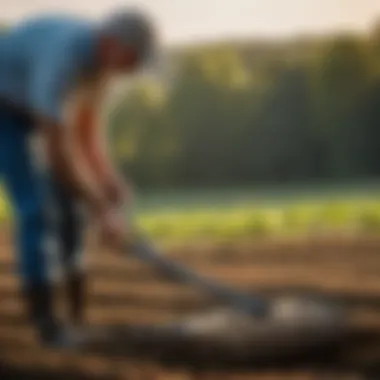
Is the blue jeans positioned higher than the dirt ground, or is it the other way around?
the blue jeans

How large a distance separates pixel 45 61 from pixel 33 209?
241mm

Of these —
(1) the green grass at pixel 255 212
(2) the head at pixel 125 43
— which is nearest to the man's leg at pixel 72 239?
(1) the green grass at pixel 255 212

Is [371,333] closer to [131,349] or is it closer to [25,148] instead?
[131,349]

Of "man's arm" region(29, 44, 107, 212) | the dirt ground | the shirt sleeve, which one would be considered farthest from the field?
the shirt sleeve

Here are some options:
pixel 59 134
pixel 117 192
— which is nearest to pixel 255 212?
pixel 117 192

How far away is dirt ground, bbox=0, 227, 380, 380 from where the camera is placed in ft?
4.28

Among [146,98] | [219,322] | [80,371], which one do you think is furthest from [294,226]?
[80,371]

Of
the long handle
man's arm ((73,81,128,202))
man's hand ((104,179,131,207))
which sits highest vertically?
man's arm ((73,81,128,202))

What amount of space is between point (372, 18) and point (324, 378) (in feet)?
1.90

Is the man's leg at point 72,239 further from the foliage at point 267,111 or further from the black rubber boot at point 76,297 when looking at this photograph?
the foliage at point 267,111

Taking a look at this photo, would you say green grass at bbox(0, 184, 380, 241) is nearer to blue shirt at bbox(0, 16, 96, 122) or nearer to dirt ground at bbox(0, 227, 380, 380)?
dirt ground at bbox(0, 227, 380, 380)

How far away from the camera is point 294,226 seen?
4.43 feet

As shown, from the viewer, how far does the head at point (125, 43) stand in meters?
1.34

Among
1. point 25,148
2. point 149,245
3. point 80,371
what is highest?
point 25,148
